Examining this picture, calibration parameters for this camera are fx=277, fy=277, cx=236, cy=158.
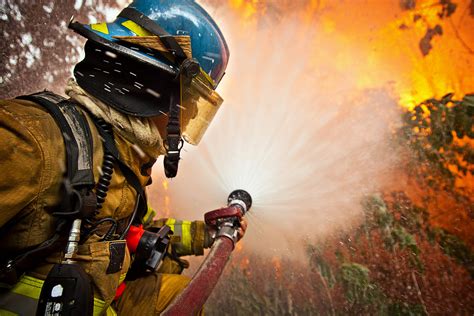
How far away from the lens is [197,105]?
2.18m

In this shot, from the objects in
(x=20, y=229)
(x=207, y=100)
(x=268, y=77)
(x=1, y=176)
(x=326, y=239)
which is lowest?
(x=326, y=239)

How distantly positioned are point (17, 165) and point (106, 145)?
1.62ft

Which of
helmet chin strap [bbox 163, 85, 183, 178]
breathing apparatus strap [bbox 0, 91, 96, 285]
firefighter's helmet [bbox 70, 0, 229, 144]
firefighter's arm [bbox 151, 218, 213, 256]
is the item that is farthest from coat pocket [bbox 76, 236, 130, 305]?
firefighter's arm [bbox 151, 218, 213, 256]

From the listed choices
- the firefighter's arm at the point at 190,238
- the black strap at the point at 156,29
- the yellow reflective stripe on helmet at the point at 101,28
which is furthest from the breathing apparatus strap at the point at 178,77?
the firefighter's arm at the point at 190,238

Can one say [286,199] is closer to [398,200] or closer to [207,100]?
[398,200]

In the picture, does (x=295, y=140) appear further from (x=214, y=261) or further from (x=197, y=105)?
(x=214, y=261)

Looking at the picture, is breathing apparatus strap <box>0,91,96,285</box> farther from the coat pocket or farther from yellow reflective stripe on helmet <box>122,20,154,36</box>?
yellow reflective stripe on helmet <box>122,20,154,36</box>

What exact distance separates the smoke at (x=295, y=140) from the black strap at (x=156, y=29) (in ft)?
5.83

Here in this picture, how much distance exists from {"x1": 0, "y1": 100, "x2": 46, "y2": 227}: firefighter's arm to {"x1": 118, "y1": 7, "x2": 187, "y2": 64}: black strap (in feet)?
3.08

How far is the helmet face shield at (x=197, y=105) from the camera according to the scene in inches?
77.4

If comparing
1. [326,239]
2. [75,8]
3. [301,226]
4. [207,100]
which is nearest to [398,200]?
[326,239]

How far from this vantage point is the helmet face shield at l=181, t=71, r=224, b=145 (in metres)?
1.97

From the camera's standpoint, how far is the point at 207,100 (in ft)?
6.98

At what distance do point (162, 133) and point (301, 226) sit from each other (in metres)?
2.54
